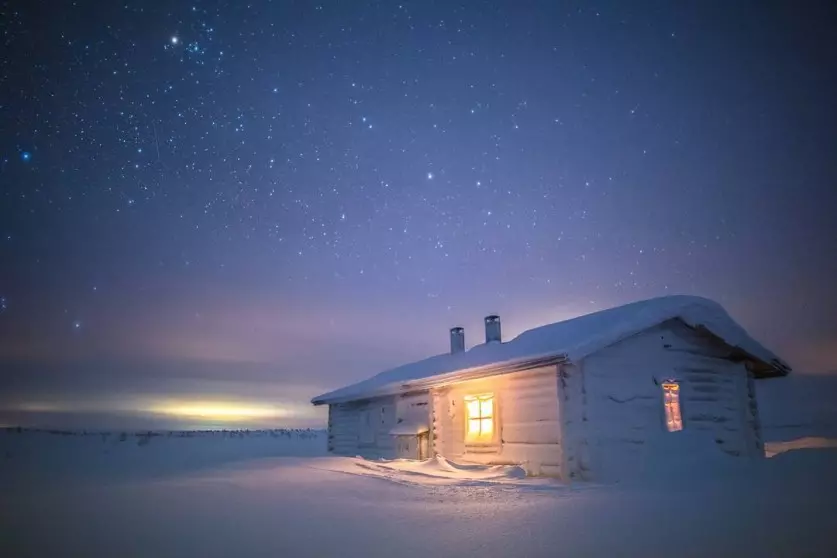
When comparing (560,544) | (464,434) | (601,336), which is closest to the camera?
(560,544)

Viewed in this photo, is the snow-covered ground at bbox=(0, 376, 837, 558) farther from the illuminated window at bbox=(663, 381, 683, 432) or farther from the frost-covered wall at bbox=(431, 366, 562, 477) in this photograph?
Result: the illuminated window at bbox=(663, 381, 683, 432)

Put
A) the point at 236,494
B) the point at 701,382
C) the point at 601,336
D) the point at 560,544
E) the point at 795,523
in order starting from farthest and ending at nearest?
the point at 701,382 → the point at 601,336 → the point at 236,494 → the point at 795,523 → the point at 560,544

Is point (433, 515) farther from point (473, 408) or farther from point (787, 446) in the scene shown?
point (787, 446)

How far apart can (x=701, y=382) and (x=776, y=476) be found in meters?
4.05

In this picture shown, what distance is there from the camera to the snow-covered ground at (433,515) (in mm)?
5309

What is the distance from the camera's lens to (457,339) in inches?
897

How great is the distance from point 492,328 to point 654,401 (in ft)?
26.5

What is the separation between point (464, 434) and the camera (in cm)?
1612

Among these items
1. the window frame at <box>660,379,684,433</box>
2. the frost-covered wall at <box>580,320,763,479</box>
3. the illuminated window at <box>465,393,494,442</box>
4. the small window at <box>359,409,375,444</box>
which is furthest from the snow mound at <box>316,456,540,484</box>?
the small window at <box>359,409,375,444</box>

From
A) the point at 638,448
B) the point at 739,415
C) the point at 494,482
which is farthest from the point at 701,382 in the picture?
the point at 494,482

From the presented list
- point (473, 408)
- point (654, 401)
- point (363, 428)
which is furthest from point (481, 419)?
point (363, 428)

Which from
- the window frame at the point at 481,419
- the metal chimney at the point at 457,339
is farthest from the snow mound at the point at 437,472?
the metal chimney at the point at 457,339

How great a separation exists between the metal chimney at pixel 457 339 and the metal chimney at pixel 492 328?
7.58 feet

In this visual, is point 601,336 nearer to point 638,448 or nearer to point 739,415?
point 638,448
